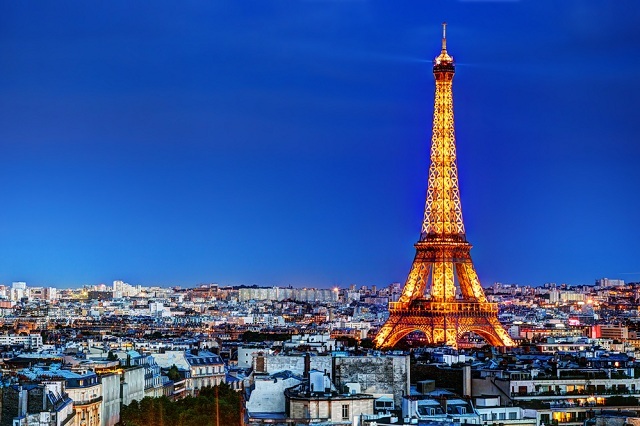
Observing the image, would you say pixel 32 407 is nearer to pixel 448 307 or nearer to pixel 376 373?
pixel 376 373

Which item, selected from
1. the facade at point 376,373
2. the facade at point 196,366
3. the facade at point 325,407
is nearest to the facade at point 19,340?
the facade at point 196,366

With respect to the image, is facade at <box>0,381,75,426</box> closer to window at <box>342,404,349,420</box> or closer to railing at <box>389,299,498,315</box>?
window at <box>342,404,349,420</box>

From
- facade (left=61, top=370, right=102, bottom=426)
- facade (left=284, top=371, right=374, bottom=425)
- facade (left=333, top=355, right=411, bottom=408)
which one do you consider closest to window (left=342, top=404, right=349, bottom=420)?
facade (left=284, top=371, right=374, bottom=425)

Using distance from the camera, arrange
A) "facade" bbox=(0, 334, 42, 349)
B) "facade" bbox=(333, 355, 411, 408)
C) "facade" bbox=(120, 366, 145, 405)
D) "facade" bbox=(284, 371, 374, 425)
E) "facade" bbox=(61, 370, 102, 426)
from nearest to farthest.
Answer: "facade" bbox=(284, 371, 374, 425)
"facade" bbox=(333, 355, 411, 408)
"facade" bbox=(61, 370, 102, 426)
"facade" bbox=(120, 366, 145, 405)
"facade" bbox=(0, 334, 42, 349)

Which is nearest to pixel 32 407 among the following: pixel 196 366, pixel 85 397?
pixel 85 397

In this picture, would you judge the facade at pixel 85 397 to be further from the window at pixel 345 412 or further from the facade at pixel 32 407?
the window at pixel 345 412

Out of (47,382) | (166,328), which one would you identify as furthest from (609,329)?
(47,382)

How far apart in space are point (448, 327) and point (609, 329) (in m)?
54.0

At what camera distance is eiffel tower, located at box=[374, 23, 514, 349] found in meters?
89.0

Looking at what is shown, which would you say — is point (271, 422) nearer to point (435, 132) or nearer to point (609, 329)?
point (435, 132)

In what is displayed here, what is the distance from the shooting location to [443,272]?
299ft

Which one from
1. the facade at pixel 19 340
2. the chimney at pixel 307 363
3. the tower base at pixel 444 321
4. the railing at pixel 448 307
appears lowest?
the chimney at pixel 307 363

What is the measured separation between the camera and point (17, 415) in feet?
132

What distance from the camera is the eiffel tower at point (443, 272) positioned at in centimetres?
8900
